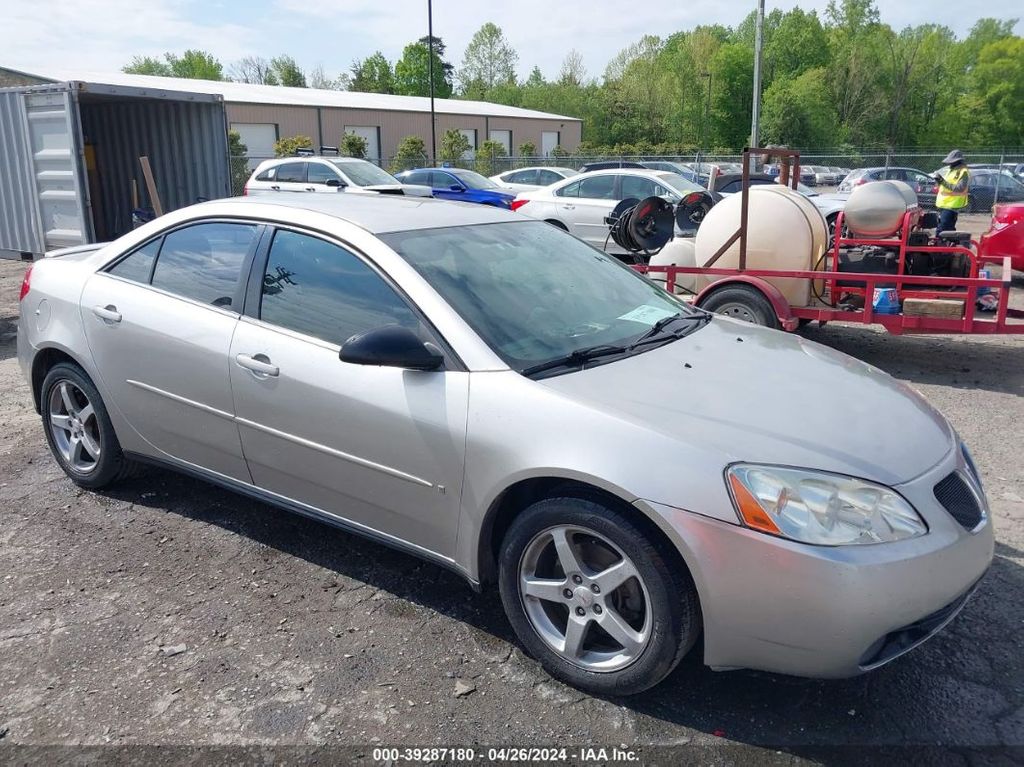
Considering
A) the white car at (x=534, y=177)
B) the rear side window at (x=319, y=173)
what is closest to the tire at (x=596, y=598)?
the rear side window at (x=319, y=173)

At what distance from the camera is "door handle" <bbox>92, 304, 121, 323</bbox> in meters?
4.10

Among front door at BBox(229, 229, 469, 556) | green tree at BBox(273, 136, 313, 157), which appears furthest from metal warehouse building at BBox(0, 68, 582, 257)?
green tree at BBox(273, 136, 313, 157)

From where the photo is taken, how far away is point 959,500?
281cm

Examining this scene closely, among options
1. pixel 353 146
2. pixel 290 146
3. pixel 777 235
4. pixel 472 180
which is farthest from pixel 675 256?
pixel 353 146

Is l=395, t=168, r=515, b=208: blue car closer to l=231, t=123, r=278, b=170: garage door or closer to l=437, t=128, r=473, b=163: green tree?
l=437, t=128, r=473, b=163: green tree

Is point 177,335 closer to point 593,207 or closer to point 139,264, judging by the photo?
point 139,264

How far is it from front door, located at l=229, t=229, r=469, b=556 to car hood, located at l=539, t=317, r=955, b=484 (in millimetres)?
515

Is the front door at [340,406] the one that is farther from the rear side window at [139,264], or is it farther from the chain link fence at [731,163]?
the chain link fence at [731,163]

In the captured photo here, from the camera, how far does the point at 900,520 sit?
2.57 m

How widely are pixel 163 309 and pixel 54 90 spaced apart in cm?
854

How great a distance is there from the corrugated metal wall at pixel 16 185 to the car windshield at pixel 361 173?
661 centimetres

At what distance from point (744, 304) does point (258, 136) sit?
3728cm

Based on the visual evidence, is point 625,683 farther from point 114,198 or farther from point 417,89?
point 417,89

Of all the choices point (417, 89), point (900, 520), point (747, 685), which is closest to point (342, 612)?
point (747, 685)
